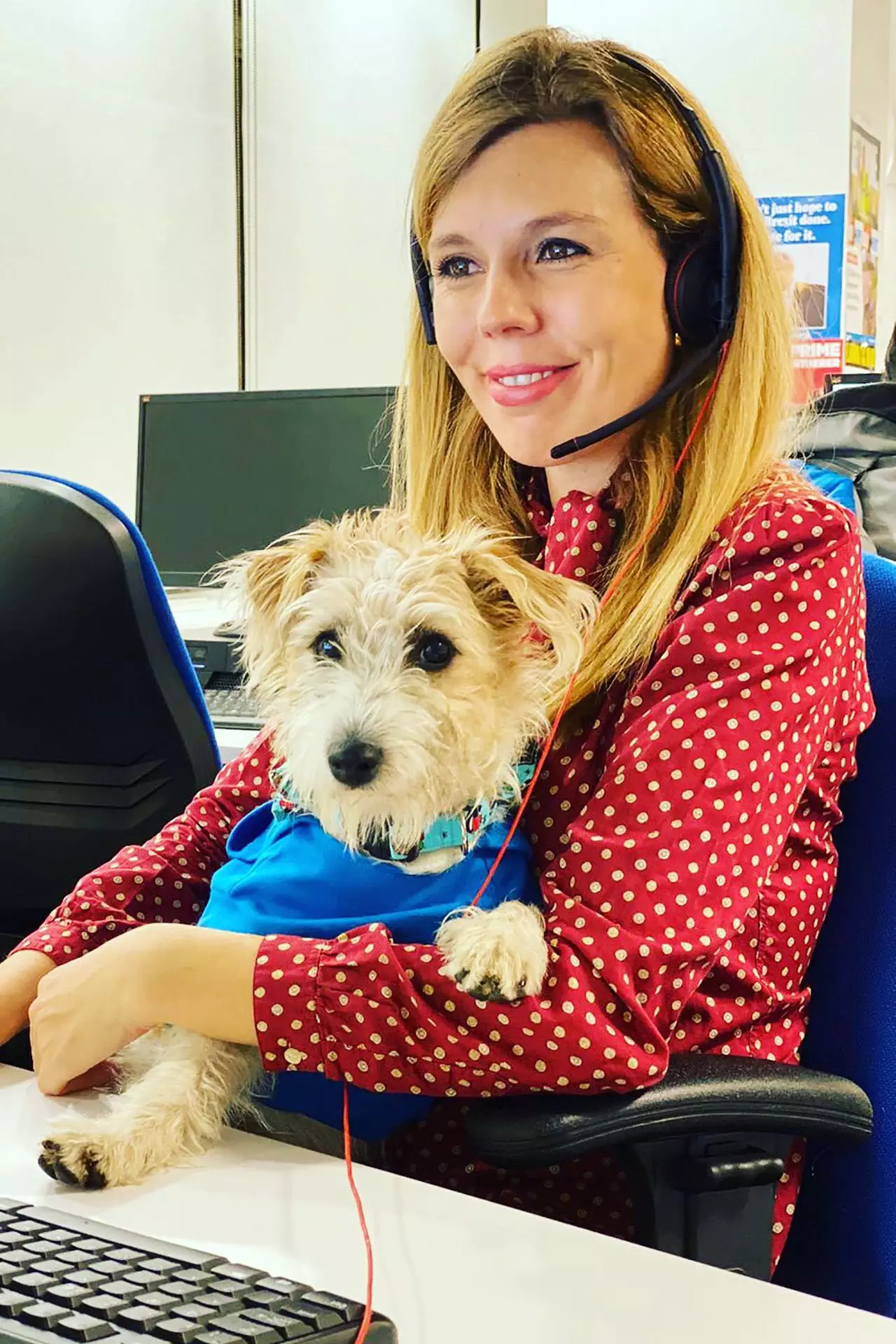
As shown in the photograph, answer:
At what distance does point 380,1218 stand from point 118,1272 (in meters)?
0.18

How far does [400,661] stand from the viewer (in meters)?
1.25

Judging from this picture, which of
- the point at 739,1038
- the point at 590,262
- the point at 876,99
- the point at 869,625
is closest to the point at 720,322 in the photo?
the point at 590,262

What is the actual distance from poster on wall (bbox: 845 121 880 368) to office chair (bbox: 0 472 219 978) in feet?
12.3

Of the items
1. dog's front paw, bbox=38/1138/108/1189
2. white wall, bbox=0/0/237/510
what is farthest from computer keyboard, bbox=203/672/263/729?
dog's front paw, bbox=38/1138/108/1189

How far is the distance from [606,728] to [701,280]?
0.44 m

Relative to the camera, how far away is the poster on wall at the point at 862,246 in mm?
4652

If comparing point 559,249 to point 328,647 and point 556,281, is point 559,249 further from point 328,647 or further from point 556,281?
point 328,647

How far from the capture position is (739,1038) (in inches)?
45.0

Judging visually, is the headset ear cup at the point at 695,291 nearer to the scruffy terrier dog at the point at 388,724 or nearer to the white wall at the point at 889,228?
the scruffy terrier dog at the point at 388,724

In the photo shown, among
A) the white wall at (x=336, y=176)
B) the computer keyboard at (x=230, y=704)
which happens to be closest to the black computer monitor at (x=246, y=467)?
the computer keyboard at (x=230, y=704)

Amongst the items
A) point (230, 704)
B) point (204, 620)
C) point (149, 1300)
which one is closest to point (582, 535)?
point (149, 1300)

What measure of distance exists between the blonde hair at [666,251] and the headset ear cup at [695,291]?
2 centimetres

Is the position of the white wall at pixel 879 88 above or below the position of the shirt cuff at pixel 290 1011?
above

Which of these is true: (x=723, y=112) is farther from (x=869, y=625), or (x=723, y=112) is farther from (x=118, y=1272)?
(x=118, y=1272)
